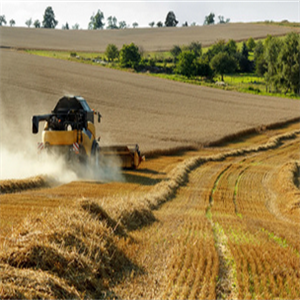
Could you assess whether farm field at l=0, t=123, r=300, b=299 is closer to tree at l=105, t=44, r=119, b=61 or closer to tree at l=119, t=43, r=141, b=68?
tree at l=119, t=43, r=141, b=68

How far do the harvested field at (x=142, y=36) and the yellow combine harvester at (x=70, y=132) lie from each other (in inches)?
2978

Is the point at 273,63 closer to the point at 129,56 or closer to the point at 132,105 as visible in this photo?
the point at 129,56

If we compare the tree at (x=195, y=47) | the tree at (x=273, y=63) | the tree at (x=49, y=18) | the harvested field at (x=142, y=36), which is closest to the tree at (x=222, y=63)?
the tree at (x=273, y=63)

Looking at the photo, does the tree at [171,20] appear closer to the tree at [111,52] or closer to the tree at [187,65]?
the tree at [111,52]

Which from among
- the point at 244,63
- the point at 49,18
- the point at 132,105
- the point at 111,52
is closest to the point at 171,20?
the point at 49,18

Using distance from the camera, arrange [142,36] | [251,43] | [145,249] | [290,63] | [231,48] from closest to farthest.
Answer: [145,249] → [290,63] → [231,48] → [251,43] → [142,36]

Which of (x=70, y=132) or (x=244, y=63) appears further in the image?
(x=244, y=63)

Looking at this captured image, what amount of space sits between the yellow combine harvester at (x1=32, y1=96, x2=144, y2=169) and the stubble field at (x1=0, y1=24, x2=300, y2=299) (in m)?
1.22

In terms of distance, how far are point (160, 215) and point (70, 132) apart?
685 cm

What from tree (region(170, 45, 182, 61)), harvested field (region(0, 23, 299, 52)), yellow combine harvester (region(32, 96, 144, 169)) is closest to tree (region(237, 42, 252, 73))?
tree (region(170, 45, 182, 61))

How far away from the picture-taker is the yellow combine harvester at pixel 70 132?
17.6m

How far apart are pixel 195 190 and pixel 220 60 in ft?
248

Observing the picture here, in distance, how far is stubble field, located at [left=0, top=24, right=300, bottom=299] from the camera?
20.7ft

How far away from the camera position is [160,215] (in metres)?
12.3
